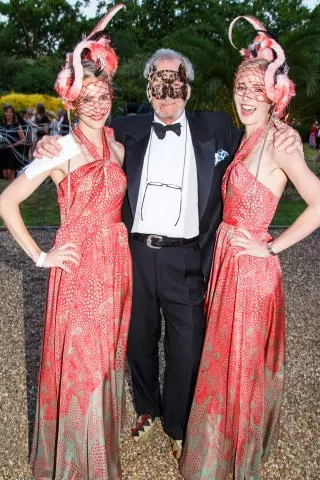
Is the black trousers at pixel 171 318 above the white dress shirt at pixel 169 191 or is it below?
below

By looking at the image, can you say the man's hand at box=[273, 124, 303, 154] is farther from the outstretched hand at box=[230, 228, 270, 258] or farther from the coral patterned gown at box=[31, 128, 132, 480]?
the coral patterned gown at box=[31, 128, 132, 480]

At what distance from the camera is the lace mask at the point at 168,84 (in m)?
2.89

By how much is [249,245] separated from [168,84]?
3.22ft

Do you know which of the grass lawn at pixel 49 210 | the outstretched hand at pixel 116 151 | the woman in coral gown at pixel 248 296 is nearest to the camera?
the woman in coral gown at pixel 248 296

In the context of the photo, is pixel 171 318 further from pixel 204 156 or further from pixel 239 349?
pixel 204 156

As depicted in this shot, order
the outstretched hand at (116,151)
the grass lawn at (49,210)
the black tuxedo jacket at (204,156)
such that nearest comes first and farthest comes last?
the outstretched hand at (116,151)
the black tuxedo jacket at (204,156)
the grass lawn at (49,210)

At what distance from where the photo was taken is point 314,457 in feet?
10.2

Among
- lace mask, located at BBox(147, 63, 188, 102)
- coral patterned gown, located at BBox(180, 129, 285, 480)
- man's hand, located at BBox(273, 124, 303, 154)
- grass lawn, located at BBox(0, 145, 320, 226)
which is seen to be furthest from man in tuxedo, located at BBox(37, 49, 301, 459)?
grass lawn, located at BBox(0, 145, 320, 226)

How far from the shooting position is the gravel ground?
9.89 feet

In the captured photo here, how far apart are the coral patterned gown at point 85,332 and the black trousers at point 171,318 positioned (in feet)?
1.08

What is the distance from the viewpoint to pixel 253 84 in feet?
8.59

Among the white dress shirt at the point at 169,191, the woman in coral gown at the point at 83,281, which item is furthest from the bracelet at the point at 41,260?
the white dress shirt at the point at 169,191

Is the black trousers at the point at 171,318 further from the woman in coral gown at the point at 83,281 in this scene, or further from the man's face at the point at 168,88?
the man's face at the point at 168,88

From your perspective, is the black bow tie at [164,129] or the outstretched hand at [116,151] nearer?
the outstretched hand at [116,151]
